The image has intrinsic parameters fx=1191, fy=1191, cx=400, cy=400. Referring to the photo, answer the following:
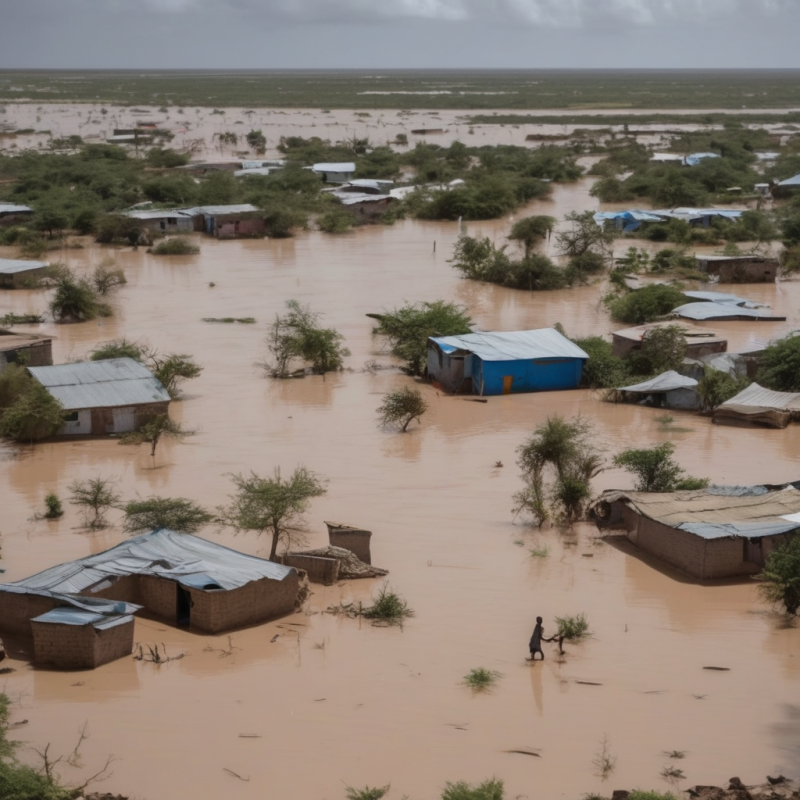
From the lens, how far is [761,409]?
17.1 metres

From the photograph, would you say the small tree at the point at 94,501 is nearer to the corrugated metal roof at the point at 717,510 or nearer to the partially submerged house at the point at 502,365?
the corrugated metal roof at the point at 717,510

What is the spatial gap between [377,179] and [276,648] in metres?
37.2

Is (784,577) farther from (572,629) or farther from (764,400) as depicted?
(764,400)

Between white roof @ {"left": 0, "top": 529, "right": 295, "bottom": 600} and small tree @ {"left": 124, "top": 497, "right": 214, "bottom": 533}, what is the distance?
108 centimetres

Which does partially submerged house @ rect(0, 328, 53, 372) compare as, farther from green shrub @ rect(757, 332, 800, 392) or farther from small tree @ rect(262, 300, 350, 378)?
green shrub @ rect(757, 332, 800, 392)

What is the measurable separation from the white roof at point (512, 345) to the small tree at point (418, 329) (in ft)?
1.38

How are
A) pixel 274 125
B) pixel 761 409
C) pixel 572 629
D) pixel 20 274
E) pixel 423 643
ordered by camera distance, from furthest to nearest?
pixel 274 125 < pixel 20 274 < pixel 761 409 < pixel 572 629 < pixel 423 643

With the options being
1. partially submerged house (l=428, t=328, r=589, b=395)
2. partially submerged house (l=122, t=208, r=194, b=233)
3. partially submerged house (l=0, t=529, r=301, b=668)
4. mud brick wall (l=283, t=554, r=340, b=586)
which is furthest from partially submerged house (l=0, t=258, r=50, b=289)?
mud brick wall (l=283, t=554, r=340, b=586)

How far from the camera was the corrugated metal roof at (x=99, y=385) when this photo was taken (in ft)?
53.6

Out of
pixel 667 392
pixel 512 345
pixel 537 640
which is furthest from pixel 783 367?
pixel 537 640

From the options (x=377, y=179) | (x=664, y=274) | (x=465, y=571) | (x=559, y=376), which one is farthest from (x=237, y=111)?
(x=465, y=571)

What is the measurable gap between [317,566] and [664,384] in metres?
8.48

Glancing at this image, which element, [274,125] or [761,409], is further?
[274,125]

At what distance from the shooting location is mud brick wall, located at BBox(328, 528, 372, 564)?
11.9 m
